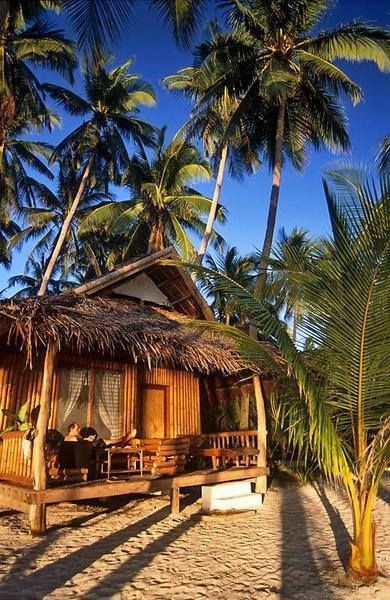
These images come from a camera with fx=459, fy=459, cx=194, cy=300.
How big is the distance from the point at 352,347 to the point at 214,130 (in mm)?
14265

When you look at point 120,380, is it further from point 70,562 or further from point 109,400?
point 70,562

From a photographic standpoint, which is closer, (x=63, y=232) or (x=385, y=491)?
(x=385, y=491)

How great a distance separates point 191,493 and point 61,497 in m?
4.41

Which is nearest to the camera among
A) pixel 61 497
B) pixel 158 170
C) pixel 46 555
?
pixel 46 555

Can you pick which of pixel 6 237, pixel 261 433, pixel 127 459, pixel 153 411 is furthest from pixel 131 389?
pixel 6 237

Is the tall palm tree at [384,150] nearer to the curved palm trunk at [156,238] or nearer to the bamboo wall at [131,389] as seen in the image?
the curved palm trunk at [156,238]

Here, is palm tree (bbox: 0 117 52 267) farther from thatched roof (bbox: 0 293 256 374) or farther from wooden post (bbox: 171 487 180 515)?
wooden post (bbox: 171 487 180 515)

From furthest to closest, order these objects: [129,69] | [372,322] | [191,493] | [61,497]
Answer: [129,69] < [191,493] < [61,497] < [372,322]

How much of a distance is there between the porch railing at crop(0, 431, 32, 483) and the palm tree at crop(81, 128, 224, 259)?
1172 cm

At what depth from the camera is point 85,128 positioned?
66.5 ft

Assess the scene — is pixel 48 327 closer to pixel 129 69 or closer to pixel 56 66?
pixel 56 66

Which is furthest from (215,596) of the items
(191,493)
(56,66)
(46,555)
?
(56,66)

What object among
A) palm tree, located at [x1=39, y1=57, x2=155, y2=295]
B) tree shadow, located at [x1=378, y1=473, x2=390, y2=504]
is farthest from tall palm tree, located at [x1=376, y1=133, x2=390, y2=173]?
palm tree, located at [x1=39, y1=57, x2=155, y2=295]

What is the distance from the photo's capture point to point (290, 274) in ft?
16.7
